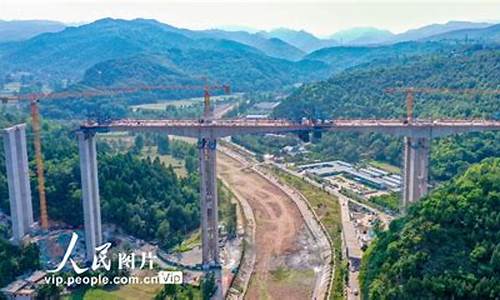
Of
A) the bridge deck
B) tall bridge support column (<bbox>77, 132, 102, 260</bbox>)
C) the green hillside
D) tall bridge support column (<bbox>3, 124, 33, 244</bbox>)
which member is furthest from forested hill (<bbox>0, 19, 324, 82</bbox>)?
tall bridge support column (<bbox>3, 124, 33, 244</bbox>)

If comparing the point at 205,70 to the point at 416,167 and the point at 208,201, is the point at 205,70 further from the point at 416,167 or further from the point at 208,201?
the point at 416,167

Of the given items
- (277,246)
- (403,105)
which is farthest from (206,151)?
(403,105)

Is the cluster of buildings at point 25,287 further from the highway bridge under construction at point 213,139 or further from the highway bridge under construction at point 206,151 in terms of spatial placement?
the highway bridge under construction at point 213,139

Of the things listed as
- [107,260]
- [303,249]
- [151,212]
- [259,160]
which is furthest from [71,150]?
[259,160]

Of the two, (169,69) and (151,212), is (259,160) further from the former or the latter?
(169,69)

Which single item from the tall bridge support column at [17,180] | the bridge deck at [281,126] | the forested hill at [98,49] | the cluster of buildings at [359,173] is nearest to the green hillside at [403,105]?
the cluster of buildings at [359,173]

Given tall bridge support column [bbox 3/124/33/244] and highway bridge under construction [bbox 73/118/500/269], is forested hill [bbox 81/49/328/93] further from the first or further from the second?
Result: highway bridge under construction [bbox 73/118/500/269]
